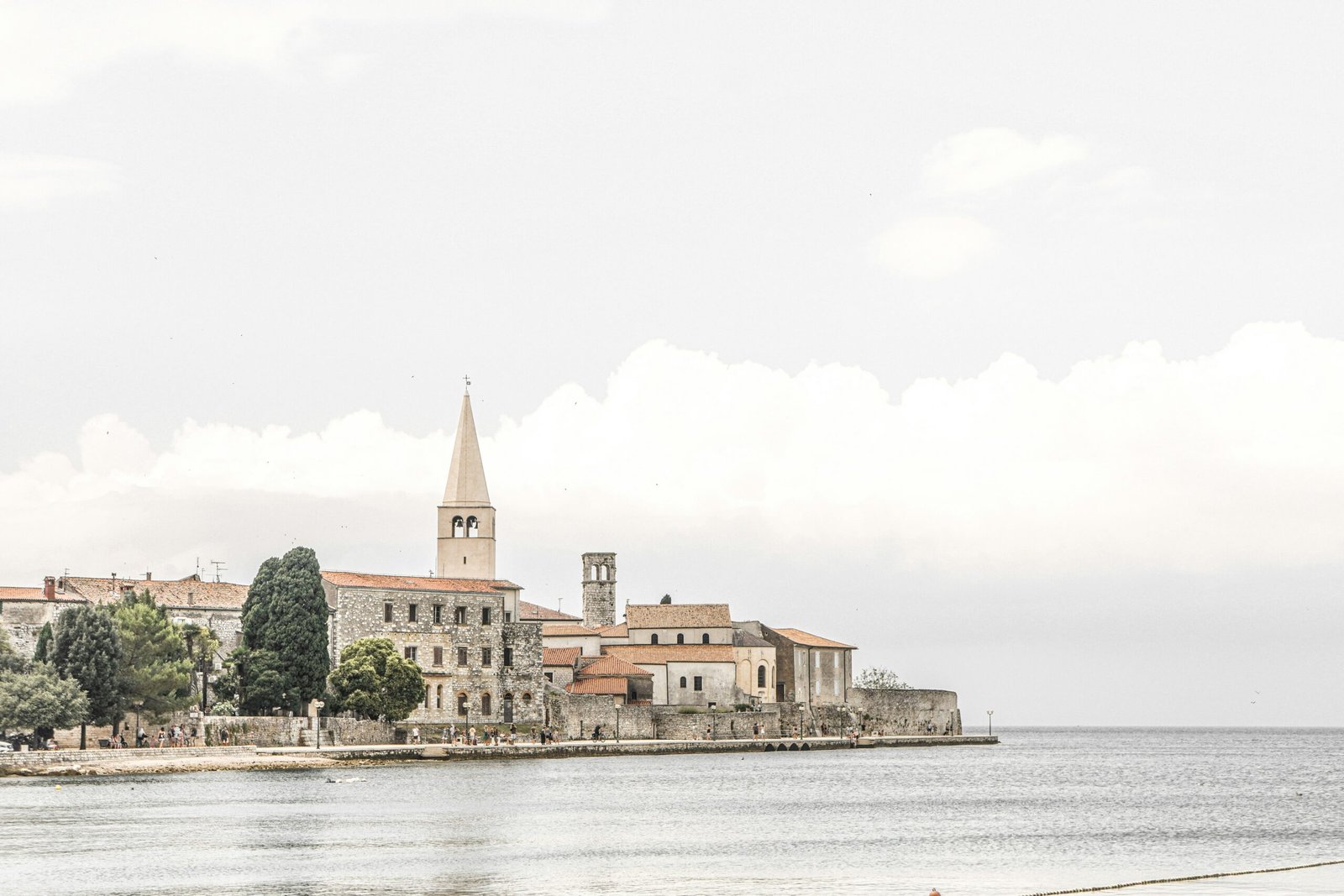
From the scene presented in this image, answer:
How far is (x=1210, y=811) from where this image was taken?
53.6m

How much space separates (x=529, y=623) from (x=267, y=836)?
173 feet

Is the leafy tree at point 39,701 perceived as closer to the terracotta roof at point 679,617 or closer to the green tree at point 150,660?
the green tree at point 150,660

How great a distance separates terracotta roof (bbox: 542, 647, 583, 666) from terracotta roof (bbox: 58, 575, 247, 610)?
18.3 m

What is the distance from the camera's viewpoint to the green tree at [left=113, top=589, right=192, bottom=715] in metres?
72.9

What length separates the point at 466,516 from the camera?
101875 millimetres

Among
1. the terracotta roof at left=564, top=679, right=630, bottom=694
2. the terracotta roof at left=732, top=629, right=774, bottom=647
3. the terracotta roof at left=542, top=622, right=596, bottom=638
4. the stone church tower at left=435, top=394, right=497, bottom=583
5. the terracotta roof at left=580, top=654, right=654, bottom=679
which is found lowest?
the terracotta roof at left=564, top=679, right=630, bottom=694

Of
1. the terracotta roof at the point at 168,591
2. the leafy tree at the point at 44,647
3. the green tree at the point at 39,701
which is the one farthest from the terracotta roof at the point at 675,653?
the green tree at the point at 39,701

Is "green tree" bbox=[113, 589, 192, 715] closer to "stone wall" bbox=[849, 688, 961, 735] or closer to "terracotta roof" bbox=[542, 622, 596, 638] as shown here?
"terracotta roof" bbox=[542, 622, 596, 638]

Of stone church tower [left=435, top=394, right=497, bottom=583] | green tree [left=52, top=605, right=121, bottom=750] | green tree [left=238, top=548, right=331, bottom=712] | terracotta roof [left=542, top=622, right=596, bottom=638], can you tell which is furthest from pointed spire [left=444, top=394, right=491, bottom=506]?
green tree [left=52, top=605, right=121, bottom=750]

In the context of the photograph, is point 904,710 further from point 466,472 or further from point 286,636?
point 286,636

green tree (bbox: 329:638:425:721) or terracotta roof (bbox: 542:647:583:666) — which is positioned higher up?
terracotta roof (bbox: 542:647:583:666)

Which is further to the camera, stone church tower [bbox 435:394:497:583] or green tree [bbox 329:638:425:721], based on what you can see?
stone church tower [bbox 435:394:497:583]

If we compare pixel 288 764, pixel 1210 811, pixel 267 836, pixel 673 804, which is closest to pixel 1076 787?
pixel 1210 811

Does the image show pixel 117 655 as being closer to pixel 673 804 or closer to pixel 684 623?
pixel 673 804
